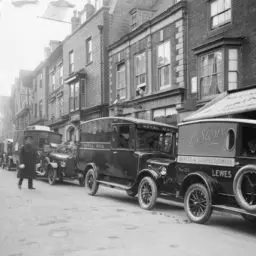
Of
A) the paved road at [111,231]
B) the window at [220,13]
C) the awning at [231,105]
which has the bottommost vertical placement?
the paved road at [111,231]

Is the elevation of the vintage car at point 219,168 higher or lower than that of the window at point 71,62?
lower

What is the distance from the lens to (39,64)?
42.6 metres

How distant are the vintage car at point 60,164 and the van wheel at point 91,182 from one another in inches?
82.5

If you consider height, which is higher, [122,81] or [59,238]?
[122,81]

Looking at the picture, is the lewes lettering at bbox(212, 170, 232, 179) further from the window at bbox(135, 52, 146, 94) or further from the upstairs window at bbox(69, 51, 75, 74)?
the upstairs window at bbox(69, 51, 75, 74)

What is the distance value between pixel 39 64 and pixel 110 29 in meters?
17.8

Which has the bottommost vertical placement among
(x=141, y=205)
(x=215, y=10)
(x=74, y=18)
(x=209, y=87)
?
(x=141, y=205)

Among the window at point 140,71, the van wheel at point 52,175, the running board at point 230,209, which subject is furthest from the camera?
the window at point 140,71

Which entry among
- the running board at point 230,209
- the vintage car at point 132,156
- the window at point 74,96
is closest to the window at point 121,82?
the window at point 74,96

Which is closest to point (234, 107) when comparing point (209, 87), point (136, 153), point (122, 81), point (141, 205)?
point (136, 153)

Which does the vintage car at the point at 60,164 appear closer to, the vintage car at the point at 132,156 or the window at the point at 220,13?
the vintage car at the point at 132,156

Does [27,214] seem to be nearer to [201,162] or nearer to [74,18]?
[201,162]

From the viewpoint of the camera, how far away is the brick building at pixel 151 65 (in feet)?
63.4

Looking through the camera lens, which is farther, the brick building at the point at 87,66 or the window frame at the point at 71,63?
the window frame at the point at 71,63
